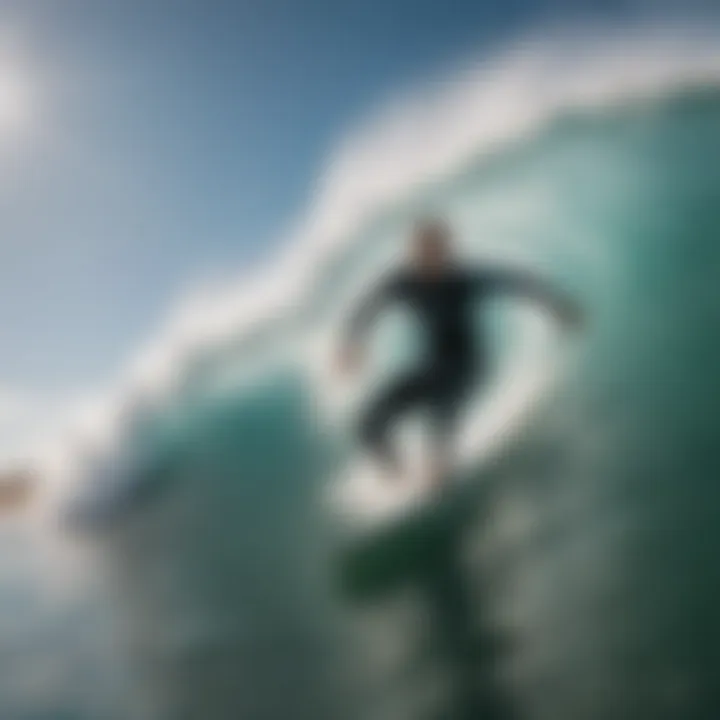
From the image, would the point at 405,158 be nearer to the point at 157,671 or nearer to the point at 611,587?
the point at 611,587

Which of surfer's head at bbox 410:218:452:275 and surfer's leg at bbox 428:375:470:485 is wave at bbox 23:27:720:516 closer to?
surfer's head at bbox 410:218:452:275

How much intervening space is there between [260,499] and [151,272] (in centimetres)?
36

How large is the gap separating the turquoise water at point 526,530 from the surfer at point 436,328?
0.04 metres

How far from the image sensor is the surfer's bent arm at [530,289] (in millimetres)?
1288

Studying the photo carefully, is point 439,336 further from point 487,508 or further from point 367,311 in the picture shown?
point 487,508

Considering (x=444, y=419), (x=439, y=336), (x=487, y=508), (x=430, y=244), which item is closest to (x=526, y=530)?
(x=487, y=508)

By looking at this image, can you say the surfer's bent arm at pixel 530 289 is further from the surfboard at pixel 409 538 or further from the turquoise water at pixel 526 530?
the surfboard at pixel 409 538

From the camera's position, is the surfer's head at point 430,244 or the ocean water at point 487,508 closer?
the ocean water at point 487,508

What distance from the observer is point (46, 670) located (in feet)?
4.08

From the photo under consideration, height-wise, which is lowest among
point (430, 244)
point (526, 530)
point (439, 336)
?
point (526, 530)

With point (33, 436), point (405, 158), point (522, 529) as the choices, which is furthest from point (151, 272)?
point (522, 529)

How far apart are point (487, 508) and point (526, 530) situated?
0.19ft

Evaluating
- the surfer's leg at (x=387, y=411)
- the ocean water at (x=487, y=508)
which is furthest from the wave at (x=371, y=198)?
the surfer's leg at (x=387, y=411)

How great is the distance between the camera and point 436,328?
1293mm
